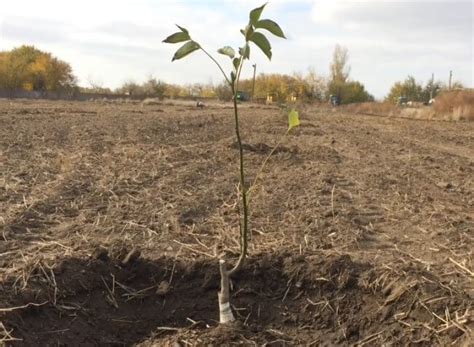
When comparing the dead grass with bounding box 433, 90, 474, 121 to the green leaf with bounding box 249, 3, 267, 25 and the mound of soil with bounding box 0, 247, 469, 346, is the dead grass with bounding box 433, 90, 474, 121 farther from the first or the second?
the green leaf with bounding box 249, 3, 267, 25

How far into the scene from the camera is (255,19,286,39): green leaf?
2.82m

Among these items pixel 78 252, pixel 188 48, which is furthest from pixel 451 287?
pixel 78 252

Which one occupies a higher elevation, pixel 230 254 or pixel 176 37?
pixel 176 37

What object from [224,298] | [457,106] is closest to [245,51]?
[224,298]

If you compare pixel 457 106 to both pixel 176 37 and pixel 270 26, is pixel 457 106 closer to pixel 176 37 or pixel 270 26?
pixel 270 26

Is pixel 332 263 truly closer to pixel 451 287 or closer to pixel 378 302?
pixel 378 302

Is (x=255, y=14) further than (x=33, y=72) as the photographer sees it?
No

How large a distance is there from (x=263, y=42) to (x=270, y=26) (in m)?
0.10

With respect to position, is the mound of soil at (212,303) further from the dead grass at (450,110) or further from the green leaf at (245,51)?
the dead grass at (450,110)

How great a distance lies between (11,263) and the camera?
168 inches

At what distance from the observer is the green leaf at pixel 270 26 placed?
2818 mm

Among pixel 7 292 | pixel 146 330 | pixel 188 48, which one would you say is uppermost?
pixel 188 48

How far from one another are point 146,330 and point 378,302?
1563mm

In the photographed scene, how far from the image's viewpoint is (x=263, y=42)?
2.89 m
